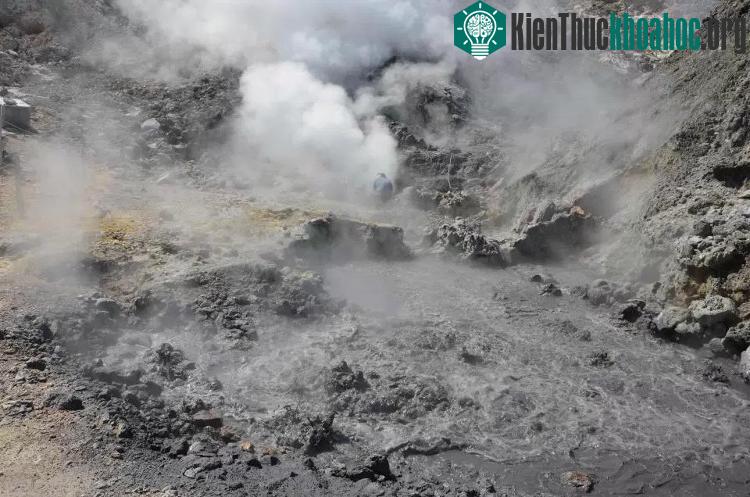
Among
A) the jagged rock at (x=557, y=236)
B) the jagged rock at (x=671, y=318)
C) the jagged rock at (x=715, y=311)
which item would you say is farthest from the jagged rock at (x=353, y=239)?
the jagged rock at (x=715, y=311)

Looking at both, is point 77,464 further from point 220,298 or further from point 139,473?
point 220,298

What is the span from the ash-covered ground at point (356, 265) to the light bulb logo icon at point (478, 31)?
82 cm

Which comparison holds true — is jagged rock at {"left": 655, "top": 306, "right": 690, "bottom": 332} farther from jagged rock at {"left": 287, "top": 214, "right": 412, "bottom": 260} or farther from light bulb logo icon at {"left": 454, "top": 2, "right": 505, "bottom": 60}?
light bulb logo icon at {"left": 454, "top": 2, "right": 505, "bottom": 60}

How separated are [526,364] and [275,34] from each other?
42.8 feet

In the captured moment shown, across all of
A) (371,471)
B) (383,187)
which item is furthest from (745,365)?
(383,187)

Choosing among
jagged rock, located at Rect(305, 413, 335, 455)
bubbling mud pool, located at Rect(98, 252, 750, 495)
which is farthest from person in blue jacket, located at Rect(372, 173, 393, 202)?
jagged rock, located at Rect(305, 413, 335, 455)

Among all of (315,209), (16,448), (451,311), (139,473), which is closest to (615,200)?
(451,311)

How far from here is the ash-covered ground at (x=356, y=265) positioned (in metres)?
6.00

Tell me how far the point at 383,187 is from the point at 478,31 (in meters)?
9.00

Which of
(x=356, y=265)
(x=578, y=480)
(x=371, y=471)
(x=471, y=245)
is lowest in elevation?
(x=578, y=480)

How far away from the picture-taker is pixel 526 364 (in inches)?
310

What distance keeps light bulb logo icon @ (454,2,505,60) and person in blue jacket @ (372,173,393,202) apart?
287 inches

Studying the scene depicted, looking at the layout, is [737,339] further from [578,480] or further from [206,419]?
[206,419]

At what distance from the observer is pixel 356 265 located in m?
10.9
